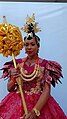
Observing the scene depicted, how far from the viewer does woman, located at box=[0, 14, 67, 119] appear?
1.95 meters

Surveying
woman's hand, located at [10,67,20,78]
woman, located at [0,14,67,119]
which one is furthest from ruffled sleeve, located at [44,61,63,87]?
woman's hand, located at [10,67,20,78]

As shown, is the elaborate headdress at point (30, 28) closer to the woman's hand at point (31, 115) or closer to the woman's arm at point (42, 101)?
the woman's arm at point (42, 101)

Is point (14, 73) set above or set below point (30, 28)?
below

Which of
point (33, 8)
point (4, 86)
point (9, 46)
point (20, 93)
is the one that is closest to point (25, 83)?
point (20, 93)

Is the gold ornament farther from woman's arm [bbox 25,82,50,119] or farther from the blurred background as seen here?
the blurred background

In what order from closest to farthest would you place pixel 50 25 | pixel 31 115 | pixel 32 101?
pixel 31 115, pixel 32 101, pixel 50 25

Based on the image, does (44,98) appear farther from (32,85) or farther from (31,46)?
(31,46)

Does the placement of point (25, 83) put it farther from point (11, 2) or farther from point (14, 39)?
point (11, 2)

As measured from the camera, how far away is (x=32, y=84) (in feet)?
6.51

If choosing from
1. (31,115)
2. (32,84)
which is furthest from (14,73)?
(31,115)

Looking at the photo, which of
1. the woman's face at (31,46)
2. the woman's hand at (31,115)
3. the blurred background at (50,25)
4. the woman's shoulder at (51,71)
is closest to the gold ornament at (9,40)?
the woman's face at (31,46)

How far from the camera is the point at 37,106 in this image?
1893 millimetres

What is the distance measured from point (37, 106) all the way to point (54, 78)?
0.19 metres

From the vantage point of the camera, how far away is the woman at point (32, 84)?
1946 mm
